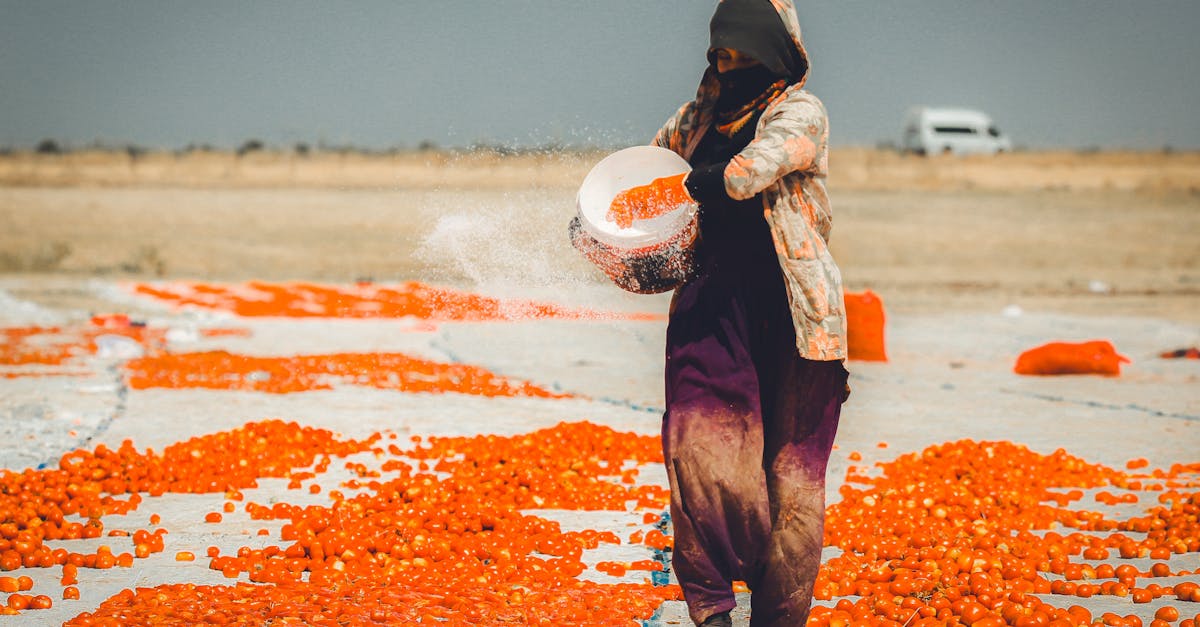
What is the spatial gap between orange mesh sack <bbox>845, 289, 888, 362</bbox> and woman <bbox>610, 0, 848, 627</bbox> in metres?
7.49

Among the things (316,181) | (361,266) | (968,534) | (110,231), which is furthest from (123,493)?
(316,181)

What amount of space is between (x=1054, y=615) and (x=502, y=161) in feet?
8.90

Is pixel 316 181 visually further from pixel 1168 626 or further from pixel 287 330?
pixel 1168 626

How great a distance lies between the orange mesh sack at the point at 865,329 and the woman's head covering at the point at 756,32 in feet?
24.9

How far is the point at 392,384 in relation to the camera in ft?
31.6

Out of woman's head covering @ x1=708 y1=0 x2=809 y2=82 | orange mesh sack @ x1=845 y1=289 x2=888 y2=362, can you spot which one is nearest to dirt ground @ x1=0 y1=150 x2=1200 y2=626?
A: orange mesh sack @ x1=845 y1=289 x2=888 y2=362

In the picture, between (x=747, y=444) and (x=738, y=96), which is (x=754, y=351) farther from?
(x=738, y=96)

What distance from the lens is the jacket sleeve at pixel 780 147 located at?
3.26 meters

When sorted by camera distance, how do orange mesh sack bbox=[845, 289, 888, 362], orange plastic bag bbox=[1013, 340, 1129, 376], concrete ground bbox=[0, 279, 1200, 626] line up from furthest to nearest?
orange mesh sack bbox=[845, 289, 888, 362], orange plastic bag bbox=[1013, 340, 1129, 376], concrete ground bbox=[0, 279, 1200, 626]

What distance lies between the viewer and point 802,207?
346cm

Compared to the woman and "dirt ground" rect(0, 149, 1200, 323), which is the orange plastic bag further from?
the woman

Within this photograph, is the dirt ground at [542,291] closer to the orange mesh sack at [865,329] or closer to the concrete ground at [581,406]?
the concrete ground at [581,406]

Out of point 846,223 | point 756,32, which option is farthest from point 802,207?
point 846,223

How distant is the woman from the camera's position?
343 centimetres
